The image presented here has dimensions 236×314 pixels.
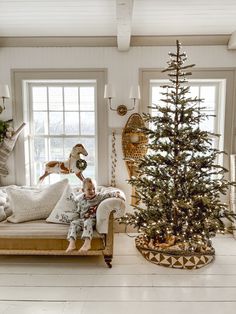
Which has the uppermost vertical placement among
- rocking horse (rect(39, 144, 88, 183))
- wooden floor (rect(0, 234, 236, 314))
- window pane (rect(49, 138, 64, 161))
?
window pane (rect(49, 138, 64, 161))

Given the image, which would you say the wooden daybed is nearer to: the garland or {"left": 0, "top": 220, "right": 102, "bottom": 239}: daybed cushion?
{"left": 0, "top": 220, "right": 102, "bottom": 239}: daybed cushion

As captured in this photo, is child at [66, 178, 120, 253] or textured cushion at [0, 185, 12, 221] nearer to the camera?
child at [66, 178, 120, 253]

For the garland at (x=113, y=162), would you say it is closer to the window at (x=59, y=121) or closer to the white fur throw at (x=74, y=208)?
the window at (x=59, y=121)

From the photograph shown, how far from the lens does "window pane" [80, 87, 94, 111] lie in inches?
155

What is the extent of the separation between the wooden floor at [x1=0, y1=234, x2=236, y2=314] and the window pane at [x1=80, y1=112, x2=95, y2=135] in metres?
1.78
